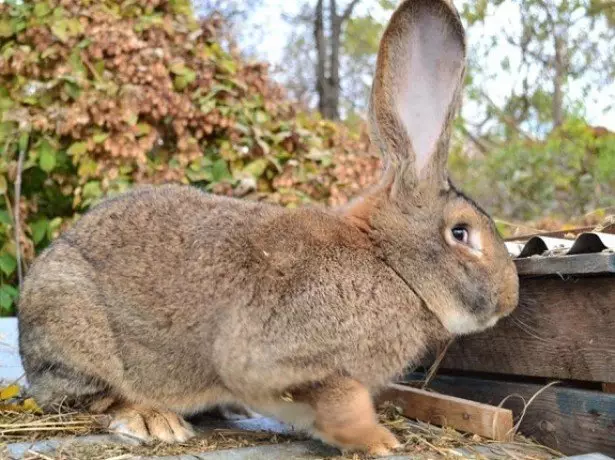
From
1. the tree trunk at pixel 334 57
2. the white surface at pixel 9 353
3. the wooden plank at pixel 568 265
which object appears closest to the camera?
the wooden plank at pixel 568 265

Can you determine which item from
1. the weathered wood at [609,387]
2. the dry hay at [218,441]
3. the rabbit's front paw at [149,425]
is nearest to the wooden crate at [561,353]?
the weathered wood at [609,387]

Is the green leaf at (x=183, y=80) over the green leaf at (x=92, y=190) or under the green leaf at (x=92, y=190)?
over

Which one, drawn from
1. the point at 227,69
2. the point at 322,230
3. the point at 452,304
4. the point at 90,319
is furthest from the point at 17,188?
the point at 452,304

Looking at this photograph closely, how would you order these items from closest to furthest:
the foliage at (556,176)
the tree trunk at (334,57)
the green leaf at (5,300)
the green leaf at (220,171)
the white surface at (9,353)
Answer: the white surface at (9,353) → the green leaf at (5,300) → the green leaf at (220,171) → the foliage at (556,176) → the tree trunk at (334,57)

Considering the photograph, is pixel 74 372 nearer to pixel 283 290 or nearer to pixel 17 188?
pixel 283 290

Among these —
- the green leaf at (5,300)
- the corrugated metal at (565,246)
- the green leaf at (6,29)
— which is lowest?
the green leaf at (5,300)

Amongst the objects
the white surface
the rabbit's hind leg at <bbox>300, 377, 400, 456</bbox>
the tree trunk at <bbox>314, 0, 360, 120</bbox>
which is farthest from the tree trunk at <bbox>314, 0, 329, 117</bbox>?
the rabbit's hind leg at <bbox>300, 377, 400, 456</bbox>

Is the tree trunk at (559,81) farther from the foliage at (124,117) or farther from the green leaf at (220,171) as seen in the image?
the green leaf at (220,171)
